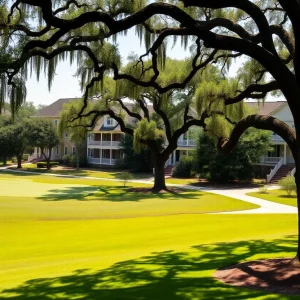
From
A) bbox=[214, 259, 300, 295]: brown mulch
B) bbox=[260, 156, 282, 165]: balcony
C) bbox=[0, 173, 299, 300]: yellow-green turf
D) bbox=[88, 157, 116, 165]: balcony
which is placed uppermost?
bbox=[260, 156, 282, 165]: balcony

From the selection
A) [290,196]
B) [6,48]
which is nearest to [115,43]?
[6,48]

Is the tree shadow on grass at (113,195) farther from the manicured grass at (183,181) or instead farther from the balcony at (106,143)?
the balcony at (106,143)

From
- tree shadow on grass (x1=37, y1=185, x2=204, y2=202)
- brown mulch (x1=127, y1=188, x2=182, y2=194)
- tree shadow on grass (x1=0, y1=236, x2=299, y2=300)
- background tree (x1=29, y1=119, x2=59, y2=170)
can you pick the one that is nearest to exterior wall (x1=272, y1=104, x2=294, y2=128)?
brown mulch (x1=127, y1=188, x2=182, y2=194)

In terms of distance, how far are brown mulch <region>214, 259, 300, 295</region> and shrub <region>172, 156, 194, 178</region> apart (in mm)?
49275

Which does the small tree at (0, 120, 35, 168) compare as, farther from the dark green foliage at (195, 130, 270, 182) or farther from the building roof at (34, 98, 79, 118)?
the dark green foliage at (195, 130, 270, 182)

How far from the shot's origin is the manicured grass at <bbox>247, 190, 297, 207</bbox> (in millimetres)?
34719

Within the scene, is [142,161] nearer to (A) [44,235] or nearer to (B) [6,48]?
(A) [44,235]

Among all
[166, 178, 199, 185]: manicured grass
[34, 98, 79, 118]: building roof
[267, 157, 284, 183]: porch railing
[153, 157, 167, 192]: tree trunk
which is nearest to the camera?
[153, 157, 167, 192]: tree trunk

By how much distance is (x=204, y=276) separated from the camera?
9.20m

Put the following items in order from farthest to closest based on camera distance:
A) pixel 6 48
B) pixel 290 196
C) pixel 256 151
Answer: pixel 256 151 < pixel 290 196 < pixel 6 48

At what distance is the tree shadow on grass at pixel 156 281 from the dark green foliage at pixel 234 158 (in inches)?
1525

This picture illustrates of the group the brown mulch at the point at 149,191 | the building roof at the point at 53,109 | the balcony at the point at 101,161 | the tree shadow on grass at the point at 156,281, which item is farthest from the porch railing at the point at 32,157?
the tree shadow on grass at the point at 156,281

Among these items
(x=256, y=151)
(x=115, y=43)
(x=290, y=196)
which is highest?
(x=115, y=43)

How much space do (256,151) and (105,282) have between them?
4445cm
